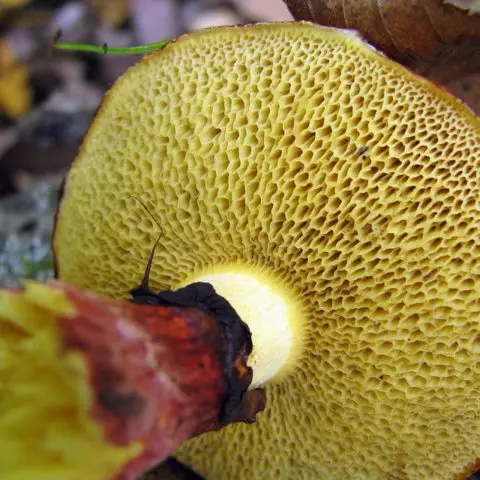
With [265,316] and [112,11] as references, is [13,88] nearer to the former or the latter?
[112,11]

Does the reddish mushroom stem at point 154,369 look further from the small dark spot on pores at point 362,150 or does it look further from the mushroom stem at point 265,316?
the small dark spot on pores at point 362,150

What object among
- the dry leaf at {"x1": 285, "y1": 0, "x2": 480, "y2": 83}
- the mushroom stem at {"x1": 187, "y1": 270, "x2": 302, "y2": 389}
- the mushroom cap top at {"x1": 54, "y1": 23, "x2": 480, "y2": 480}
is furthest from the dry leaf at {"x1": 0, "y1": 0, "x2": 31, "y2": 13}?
the mushroom stem at {"x1": 187, "y1": 270, "x2": 302, "y2": 389}

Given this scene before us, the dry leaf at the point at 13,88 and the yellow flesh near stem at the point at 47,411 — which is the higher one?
the yellow flesh near stem at the point at 47,411

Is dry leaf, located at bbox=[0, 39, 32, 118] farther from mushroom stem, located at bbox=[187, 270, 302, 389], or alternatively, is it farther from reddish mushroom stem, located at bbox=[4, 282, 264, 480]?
reddish mushroom stem, located at bbox=[4, 282, 264, 480]

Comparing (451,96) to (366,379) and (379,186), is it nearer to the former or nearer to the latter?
(379,186)

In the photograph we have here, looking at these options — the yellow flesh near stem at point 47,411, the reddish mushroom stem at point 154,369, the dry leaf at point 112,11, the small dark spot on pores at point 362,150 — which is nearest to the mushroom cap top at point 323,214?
the small dark spot on pores at point 362,150

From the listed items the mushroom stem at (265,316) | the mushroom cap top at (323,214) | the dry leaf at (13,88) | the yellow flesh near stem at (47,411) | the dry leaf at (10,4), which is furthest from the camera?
the dry leaf at (10,4)
